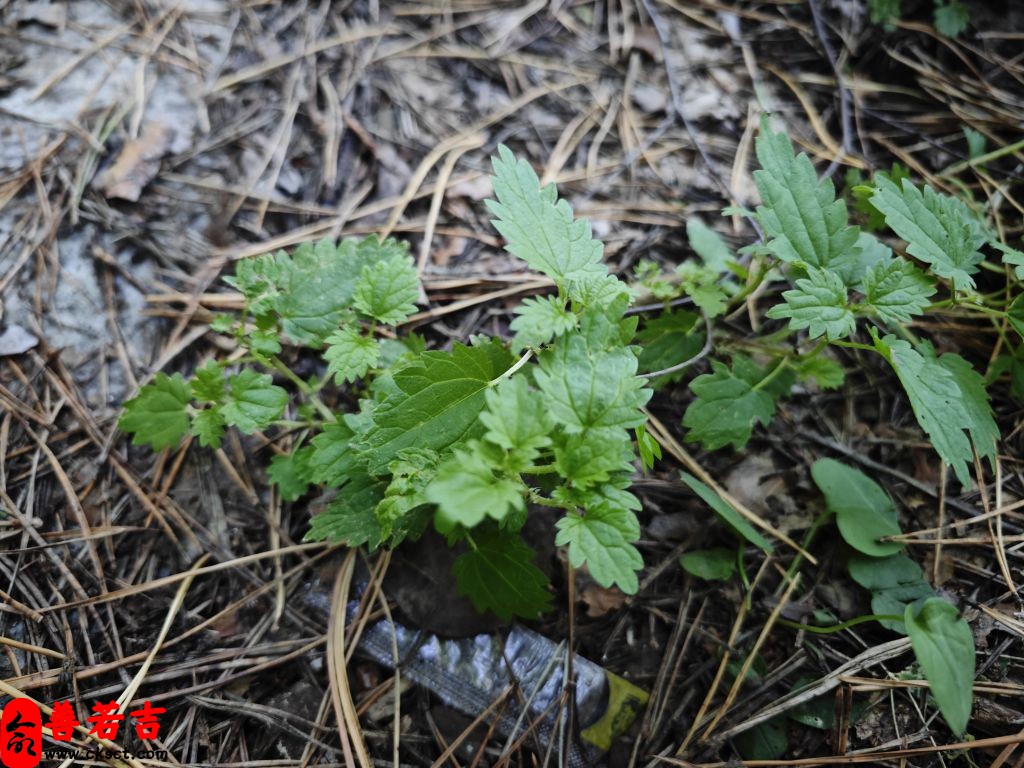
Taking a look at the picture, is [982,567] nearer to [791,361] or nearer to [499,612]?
[791,361]

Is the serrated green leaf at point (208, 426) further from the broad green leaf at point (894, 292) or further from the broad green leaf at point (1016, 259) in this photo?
the broad green leaf at point (1016, 259)

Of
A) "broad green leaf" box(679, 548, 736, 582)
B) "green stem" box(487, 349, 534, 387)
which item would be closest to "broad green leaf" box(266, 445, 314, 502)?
"green stem" box(487, 349, 534, 387)

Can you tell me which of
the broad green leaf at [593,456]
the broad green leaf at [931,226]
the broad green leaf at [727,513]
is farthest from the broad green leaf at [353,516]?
the broad green leaf at [931,226]

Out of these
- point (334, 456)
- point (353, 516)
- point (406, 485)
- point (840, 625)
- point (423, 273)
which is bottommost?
point (840, 625)

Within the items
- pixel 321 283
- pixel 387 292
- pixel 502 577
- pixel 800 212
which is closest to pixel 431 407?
pixel 387 292

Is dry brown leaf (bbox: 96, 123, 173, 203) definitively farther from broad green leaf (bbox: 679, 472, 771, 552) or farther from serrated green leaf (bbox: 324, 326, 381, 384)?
broad green leaf (bbox: 679, 472, 771, 552)

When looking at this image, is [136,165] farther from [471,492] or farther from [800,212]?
[800,212]

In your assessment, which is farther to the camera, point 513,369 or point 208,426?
point 208,426
